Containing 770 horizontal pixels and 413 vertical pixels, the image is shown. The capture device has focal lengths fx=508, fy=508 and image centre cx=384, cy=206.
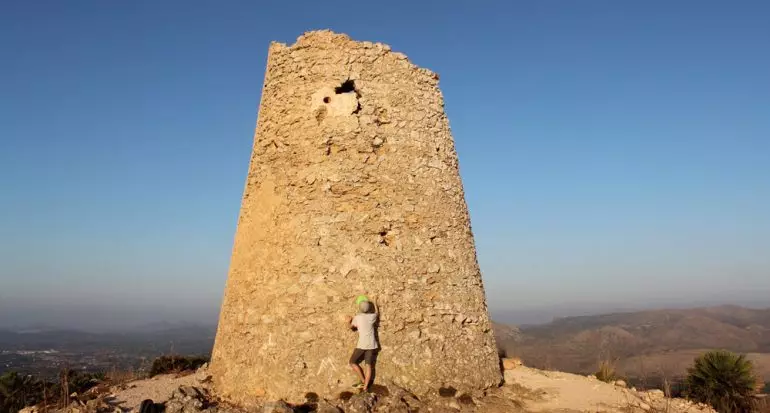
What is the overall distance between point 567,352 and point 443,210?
2297 centimetres

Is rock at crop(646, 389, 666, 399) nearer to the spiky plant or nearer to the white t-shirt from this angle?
the spiky plant

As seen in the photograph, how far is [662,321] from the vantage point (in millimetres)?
41281

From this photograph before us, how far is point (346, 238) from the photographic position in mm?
7590

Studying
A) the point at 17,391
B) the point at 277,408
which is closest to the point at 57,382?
the point at 17,391

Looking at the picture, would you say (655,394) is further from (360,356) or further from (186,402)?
(186,402)

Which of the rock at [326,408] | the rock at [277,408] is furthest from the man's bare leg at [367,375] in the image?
the rock at [277,408]

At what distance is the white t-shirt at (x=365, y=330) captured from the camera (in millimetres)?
6969

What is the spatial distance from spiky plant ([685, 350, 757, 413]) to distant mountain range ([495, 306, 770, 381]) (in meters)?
13.0

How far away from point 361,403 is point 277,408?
3.46 ft

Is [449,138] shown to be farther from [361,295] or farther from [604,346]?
[604,346]

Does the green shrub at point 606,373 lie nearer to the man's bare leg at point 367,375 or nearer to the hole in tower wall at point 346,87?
the man's bare leg at point 367,375

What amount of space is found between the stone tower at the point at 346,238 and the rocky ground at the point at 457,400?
26 centimetres

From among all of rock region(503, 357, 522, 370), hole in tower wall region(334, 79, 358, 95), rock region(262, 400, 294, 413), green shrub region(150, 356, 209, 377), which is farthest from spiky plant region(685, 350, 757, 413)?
green shrub region(150, 356, 209, 377)

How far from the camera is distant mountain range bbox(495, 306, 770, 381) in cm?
2683
